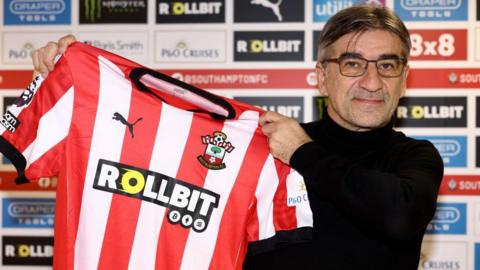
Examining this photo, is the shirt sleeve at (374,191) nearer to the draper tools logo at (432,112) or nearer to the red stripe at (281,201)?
the red stripe at (281,201)

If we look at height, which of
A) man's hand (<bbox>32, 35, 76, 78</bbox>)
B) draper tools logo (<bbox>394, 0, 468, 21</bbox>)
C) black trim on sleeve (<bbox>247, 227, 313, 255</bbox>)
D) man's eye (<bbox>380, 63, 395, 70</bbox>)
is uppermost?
draper tools logo (<bbox>394, 0, 468, 21</bbox>)

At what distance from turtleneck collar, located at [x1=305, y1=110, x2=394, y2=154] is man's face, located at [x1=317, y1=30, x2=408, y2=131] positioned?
20mm

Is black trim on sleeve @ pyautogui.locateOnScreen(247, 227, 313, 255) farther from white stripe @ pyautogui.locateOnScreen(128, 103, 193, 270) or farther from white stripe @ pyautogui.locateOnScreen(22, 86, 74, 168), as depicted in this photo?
white stripe @ pyautogui.locateOnScreen(22, 86, 74, 168)

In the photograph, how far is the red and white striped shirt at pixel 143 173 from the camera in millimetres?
1282

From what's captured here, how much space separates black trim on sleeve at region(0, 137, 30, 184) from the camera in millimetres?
1310

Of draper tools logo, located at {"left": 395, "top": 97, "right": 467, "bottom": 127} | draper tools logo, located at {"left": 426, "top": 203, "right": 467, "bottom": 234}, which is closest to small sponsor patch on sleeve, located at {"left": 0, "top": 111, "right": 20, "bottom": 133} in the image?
draper tools logo, located at {"left": 395, "top": 97, "right": 467, "bottom": 127}

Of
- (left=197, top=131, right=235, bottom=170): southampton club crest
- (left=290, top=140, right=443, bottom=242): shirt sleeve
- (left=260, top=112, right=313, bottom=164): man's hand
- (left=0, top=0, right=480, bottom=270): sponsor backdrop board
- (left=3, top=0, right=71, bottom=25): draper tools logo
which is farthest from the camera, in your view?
(left=3, top=0, right=71, bottom=25): draper tools logo

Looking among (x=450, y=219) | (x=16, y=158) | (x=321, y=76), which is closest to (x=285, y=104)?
(x=450, y=219)

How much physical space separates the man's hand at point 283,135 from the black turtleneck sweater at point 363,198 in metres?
0.03

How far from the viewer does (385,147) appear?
1.33 metres

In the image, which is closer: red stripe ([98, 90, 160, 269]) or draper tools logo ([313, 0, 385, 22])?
red stripe ([98, 90, 160, 269])

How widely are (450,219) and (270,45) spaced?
1045 millimetres

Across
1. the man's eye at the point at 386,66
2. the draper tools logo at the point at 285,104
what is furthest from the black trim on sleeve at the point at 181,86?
the draper tools logo at the point at 285,104

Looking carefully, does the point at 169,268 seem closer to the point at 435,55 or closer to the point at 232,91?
the point at 232,91
